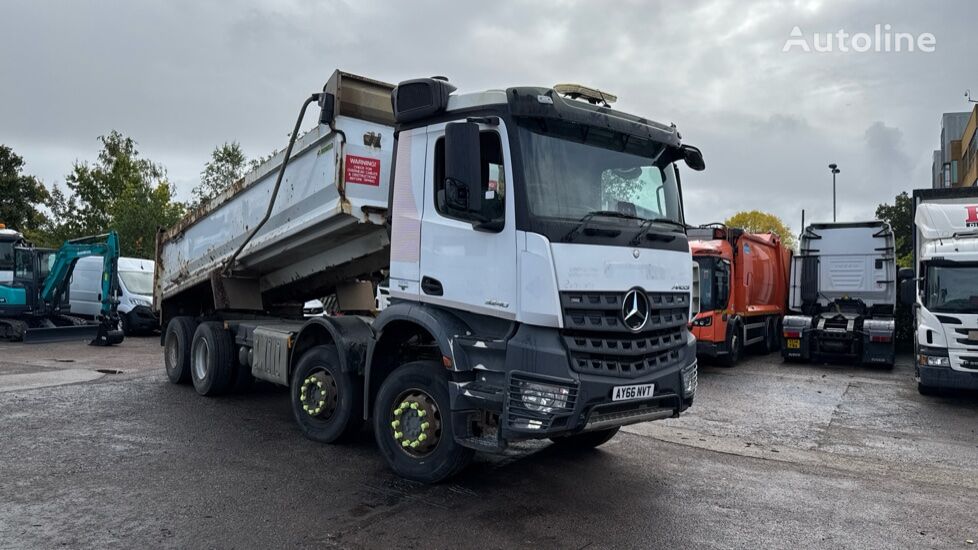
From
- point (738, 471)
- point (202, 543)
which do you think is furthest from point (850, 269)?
point (202, 543)

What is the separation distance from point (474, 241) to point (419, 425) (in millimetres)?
1566

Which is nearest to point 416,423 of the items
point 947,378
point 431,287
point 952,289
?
point 431,287

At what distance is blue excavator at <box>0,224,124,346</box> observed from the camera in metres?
17.6

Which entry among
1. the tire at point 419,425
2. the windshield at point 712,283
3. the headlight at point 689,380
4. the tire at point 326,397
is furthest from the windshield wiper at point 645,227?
the windshield at point 712,283

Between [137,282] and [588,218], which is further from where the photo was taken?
[137,282]

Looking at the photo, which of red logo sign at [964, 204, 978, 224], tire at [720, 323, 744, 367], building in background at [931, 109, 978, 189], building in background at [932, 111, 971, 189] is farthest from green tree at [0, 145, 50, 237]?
building in background at [932, 111, 971, 189]

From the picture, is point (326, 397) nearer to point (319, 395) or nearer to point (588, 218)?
point (319, 395)

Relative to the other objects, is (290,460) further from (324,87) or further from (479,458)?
(324,87)

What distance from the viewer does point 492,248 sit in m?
5.29

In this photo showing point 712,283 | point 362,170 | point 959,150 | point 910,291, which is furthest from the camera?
point 959,150

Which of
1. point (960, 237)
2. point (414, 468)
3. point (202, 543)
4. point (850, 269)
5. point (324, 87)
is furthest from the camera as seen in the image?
point (850, 269)

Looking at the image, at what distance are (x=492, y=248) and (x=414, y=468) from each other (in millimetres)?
1924

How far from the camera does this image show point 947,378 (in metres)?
10.6

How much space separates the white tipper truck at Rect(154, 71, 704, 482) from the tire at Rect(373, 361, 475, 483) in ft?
0.04
